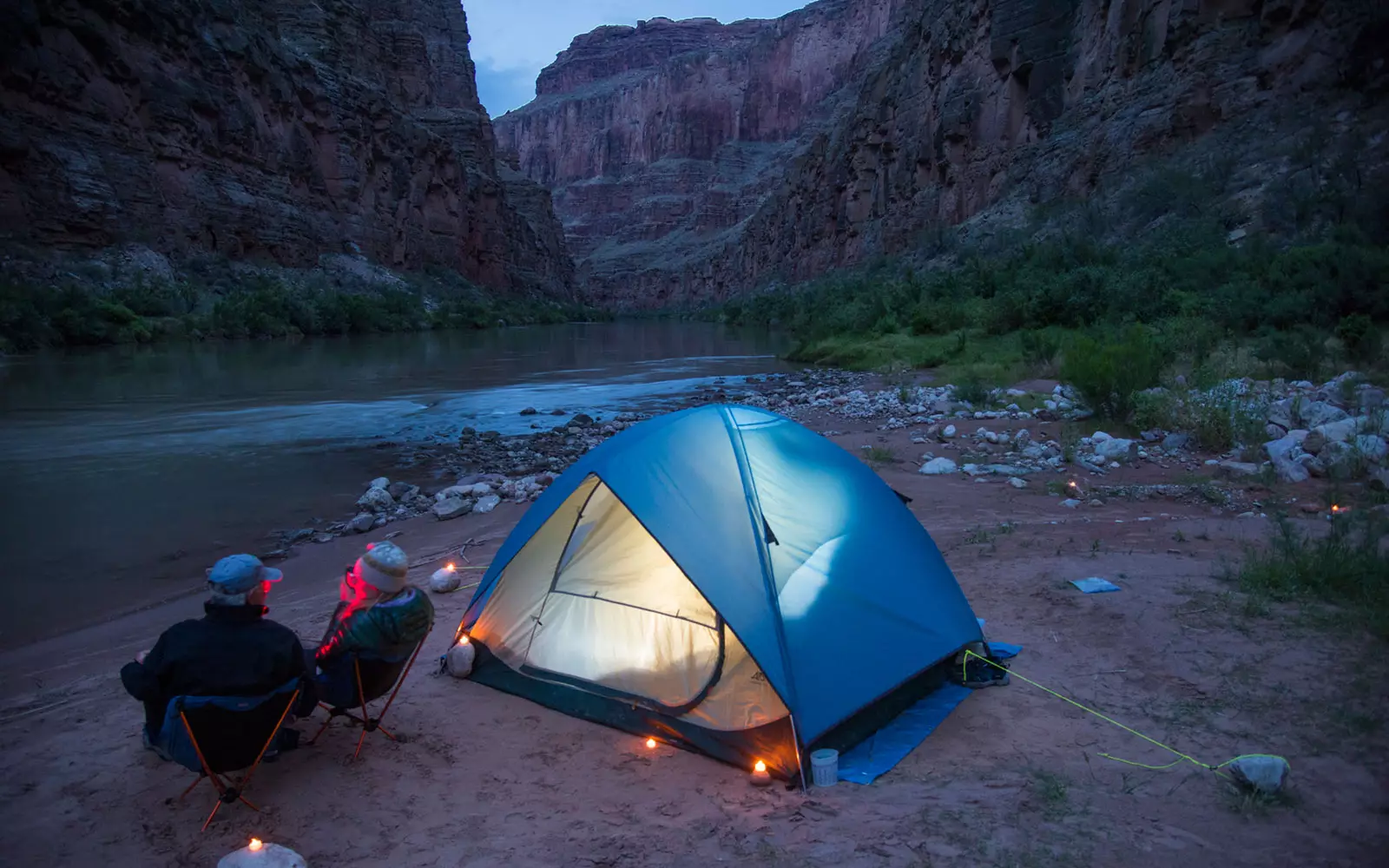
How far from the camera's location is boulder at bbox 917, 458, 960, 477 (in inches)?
320

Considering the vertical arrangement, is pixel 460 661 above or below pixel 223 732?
below

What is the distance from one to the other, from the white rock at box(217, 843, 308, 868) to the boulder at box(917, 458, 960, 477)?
6.62 m

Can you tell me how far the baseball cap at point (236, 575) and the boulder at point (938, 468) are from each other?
6.46m

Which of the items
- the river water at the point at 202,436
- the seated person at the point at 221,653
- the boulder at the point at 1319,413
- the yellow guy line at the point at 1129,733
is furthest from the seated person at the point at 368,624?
the boulder at the point at 1319,413

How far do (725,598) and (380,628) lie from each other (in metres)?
1.44

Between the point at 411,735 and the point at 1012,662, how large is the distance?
293 centimetres

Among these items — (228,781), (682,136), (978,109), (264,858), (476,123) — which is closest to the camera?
(264,858)

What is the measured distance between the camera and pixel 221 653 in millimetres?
2912

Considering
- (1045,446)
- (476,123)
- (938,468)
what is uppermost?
→ (476,123)

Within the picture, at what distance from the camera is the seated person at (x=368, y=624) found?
334cm

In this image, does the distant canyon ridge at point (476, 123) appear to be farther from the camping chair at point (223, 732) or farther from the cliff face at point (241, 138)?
the camping chair at point (223, 732)

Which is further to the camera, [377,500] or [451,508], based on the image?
[377,500]

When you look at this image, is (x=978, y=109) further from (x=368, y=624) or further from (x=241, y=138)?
(x=368, y=624)

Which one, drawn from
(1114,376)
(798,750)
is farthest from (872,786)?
(1114,376)
